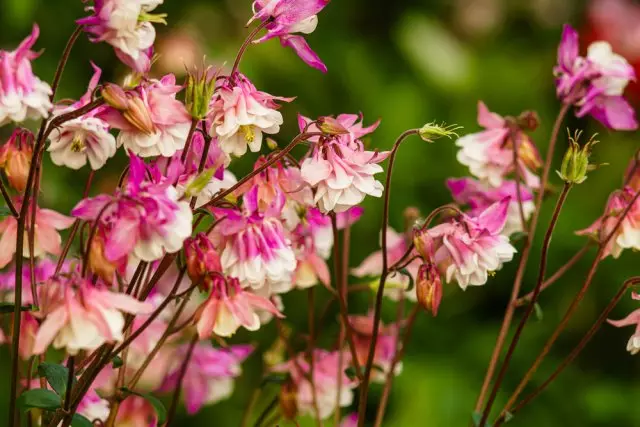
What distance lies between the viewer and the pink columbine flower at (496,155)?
93cm

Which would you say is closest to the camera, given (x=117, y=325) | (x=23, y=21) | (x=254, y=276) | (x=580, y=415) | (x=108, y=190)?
(x=117, y=325)

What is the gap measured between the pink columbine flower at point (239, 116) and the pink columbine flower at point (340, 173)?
39mm

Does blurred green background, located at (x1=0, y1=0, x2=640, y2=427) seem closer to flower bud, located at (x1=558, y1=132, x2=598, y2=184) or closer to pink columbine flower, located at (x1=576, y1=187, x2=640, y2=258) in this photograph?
pink columbine flower, located at (x1=576, y1=187, x2=640, y2=258)

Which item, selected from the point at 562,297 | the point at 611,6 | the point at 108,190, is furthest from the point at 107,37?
the point at 611,6

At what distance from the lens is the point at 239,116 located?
71cm

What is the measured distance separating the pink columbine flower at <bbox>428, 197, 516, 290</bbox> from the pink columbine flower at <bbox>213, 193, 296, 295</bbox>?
0.12 meters

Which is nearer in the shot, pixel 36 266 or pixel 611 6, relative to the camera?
pixel 36 266

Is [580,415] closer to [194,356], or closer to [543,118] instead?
[543,118]

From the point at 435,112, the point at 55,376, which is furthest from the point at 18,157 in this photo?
the point at 435,112

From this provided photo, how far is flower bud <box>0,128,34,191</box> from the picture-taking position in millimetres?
761

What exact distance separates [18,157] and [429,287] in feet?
1.10

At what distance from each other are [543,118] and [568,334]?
0.52 meters

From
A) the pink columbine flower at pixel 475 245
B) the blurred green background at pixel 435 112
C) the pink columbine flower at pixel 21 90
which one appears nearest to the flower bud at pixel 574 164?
the pink columbine flower at pixel 475 245

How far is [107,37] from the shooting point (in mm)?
656
